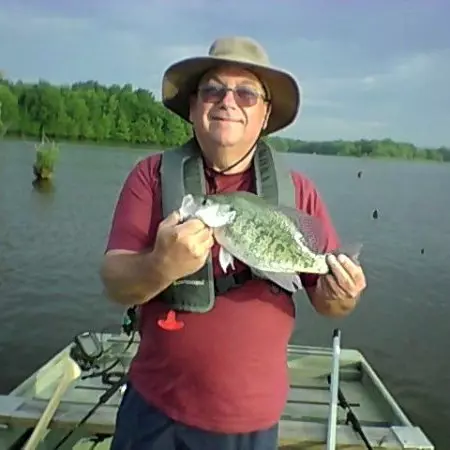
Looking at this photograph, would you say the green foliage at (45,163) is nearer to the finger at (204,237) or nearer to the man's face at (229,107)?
the man's face at (229,107)

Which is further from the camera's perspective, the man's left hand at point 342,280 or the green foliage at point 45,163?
the green foliage at point 45,163

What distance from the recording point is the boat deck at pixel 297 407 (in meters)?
4.59

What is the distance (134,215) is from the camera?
8.85ft

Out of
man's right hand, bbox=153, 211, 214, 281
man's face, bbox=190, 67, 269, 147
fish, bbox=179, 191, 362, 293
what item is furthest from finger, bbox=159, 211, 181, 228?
man's face, bbox=190, 67, 269, 147

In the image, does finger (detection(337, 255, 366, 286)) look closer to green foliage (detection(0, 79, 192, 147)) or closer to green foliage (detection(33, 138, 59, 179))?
green foliage (detection(33, 138, 59, 179))

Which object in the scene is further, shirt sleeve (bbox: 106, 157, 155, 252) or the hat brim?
the hat brim

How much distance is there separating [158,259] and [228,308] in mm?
438

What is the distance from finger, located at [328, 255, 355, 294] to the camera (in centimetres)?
264

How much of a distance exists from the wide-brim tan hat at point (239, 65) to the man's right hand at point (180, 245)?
71 cm

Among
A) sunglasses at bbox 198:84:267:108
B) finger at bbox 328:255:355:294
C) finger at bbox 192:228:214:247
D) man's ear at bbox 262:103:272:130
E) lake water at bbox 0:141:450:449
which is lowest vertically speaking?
lake water at bbox 0:141:450:449

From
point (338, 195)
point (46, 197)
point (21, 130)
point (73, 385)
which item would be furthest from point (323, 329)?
point (21, 130)

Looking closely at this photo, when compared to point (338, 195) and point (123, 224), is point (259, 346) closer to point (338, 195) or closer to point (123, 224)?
point (123, 224)

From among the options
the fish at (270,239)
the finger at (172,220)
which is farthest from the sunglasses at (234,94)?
the finger at (172,220)

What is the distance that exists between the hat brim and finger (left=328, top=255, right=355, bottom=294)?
0.75 meters
